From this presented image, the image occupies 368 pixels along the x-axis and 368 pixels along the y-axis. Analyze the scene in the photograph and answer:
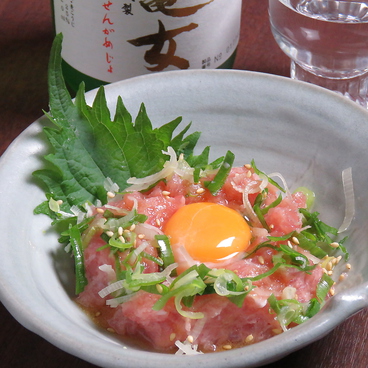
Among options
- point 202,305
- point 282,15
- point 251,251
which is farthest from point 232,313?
point 282,15

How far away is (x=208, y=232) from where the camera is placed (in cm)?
162

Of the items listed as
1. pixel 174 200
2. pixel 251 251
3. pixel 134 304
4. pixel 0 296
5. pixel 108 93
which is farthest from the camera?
pixel 108 93

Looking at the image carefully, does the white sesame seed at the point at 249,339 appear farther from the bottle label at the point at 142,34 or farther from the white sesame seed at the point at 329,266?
the bottle label at the point at 142,34

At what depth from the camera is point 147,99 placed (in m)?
1.97

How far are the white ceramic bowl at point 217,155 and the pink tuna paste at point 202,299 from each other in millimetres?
72

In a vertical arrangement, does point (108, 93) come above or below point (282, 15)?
below

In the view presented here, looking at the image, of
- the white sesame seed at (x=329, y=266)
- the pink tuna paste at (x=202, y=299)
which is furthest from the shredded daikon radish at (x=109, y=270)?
the white sesame seed at (x=329, y=266)

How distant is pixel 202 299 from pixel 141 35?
1043 millimetres

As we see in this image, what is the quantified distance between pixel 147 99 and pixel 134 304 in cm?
79

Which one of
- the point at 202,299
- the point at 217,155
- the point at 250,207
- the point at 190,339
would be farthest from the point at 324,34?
the point at 190,339

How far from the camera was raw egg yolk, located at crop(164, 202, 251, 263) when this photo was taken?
1597mm

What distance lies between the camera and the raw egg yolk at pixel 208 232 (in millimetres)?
1597

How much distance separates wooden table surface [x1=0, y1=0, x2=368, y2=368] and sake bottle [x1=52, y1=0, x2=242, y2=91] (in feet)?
1.36

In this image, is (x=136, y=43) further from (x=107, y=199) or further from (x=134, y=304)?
(x=134, y=304)
